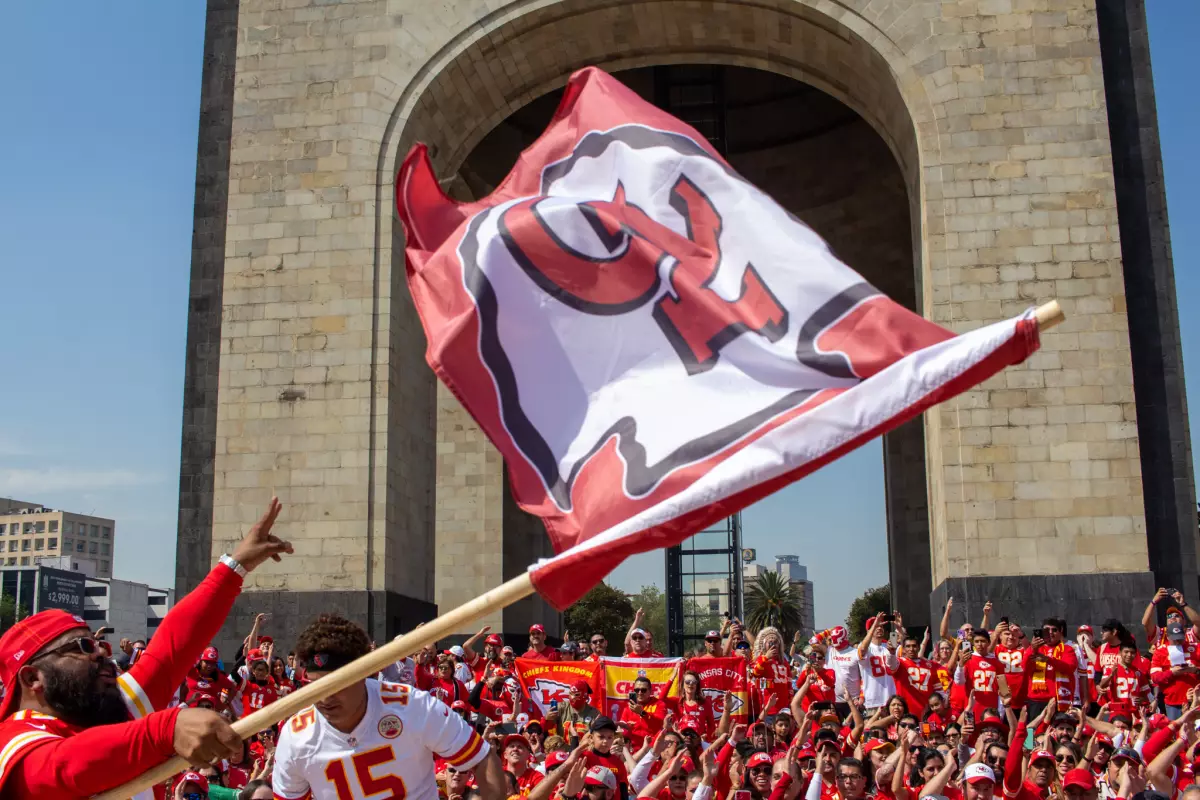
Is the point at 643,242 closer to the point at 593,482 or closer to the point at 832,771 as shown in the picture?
the point at 593,482

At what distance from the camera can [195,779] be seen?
10.6 meters

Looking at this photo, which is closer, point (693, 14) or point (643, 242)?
point (643, 242)

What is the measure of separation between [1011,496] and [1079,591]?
171 cm

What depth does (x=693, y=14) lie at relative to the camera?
23.4m

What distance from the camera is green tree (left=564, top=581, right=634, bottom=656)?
77.4 m

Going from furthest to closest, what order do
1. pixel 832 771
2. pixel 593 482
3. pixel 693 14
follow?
pixel 693 14 < pixel 832 771 < pixel 593 482

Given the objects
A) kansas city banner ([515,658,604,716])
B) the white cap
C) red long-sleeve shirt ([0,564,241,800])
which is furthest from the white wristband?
kansas city banner ([515,658,604,716])

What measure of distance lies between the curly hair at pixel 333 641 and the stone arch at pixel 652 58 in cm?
1683

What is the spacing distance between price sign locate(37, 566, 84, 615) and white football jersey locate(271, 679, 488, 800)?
365ft

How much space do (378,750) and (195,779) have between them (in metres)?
5.81

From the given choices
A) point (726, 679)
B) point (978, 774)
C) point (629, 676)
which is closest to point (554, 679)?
point (629, 676)

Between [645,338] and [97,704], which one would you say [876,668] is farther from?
[97,704]

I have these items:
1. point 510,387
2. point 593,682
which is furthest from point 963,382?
point 593,682

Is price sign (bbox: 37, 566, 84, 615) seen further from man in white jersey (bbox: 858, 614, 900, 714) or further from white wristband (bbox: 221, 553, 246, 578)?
white wristband (bbox: 221, 553, 246, 578)
